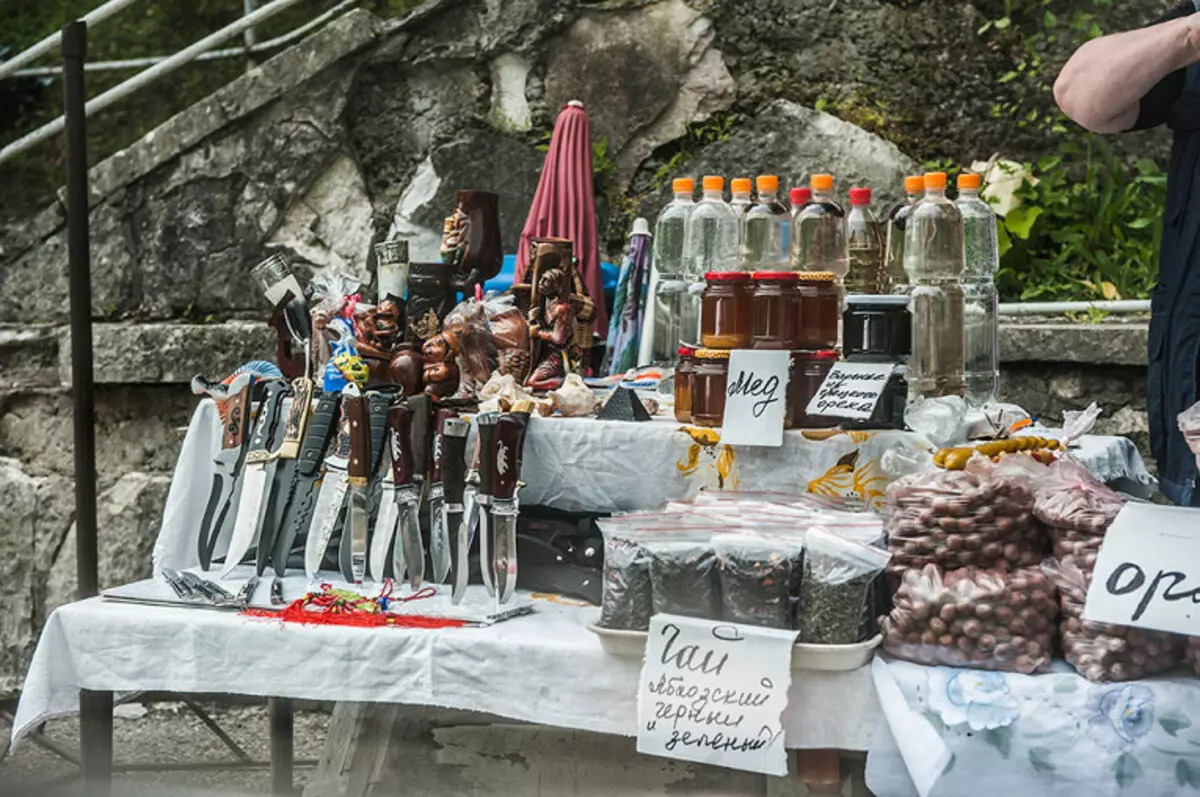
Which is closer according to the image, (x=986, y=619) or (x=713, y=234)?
(x=986, y=619)

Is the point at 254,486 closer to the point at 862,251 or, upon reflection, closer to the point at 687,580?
the point at 687,580

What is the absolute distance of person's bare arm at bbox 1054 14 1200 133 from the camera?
215 cm

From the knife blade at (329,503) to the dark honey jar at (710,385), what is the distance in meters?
0.61

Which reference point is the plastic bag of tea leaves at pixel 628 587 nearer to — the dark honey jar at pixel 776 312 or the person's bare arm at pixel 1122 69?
the dark honey jar at pixel 776 312

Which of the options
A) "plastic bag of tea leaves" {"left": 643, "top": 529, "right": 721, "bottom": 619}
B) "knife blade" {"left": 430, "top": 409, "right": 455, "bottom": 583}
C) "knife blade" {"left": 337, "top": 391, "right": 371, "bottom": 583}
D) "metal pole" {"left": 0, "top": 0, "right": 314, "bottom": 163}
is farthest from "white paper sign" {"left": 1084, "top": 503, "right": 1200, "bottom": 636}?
"metal pole" {"left": 0, "top": 0, "right": 314, "bottom": 163}

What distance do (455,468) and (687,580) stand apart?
0.54 metres

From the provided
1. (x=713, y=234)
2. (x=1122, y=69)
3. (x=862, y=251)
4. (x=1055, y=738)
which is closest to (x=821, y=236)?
(x=862, y=251)

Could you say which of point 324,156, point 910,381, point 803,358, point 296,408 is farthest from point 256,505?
point 324,156

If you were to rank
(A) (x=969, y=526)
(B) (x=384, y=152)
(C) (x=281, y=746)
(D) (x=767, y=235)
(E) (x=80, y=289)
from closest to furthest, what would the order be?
(A) (x=969, y=526), (D) (x=767, y=235), (C) (x=281, y=746), (E) (x=80, y=289), (B) (x=384, y=152)

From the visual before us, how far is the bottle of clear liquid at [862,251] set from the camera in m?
2.56

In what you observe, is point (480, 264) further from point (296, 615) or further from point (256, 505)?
point (296, 615)

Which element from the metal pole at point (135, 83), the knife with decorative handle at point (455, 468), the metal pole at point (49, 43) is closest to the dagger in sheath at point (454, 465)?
the knife with decorative handle at point (455, 468)

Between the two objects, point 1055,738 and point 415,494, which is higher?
point 415,494

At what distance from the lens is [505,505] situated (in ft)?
7.10
